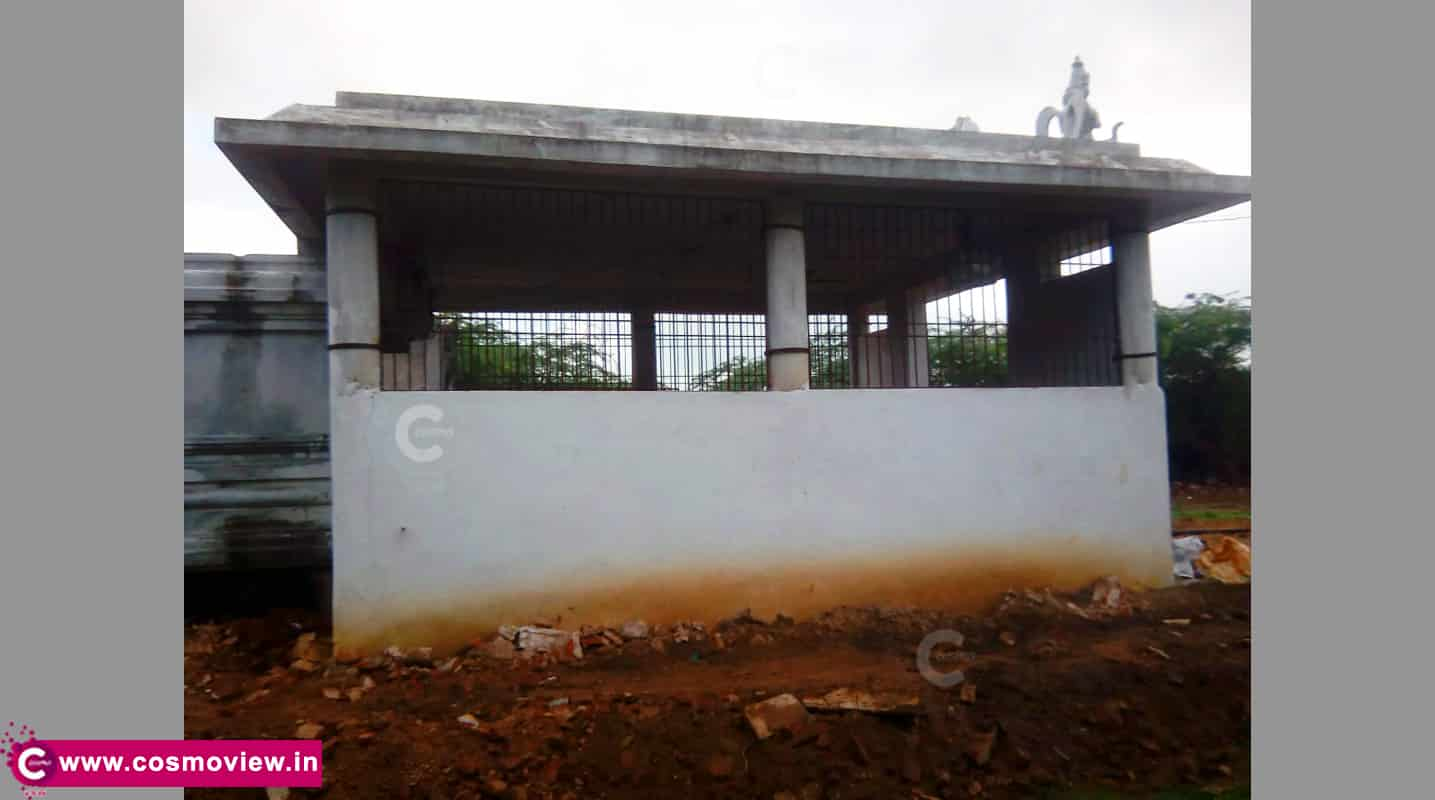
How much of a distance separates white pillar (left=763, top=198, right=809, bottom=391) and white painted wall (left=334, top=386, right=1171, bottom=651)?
0.21 metres

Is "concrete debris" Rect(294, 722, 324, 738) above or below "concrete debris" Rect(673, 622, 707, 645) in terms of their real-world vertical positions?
below

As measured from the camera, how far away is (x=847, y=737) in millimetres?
4344

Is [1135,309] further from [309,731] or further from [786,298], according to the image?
[309,731]

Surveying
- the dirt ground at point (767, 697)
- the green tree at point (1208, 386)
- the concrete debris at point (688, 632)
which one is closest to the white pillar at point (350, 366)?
the dirt ground at point (767, 697)

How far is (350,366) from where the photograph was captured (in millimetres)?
5258

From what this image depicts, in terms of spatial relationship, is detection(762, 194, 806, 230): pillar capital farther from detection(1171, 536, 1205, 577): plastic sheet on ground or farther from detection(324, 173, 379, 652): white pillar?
detection(1171, 536, 1205, 577): plastic sheet on ground

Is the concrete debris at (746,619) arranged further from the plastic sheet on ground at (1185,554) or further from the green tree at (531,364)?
the plastic sheet on ground at (1185,554)

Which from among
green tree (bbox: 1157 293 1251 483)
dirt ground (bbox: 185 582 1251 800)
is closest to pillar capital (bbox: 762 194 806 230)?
dirt ground (bbox: 185 582 1251 800)

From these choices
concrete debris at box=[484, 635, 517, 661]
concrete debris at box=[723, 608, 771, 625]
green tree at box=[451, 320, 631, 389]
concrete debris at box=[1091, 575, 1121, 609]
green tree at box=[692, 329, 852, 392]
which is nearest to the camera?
concrete debris at box=[484, 635, 517, 661]

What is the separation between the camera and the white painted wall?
5328 millimetres

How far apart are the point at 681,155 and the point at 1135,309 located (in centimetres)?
380

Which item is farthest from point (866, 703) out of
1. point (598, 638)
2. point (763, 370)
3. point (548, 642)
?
point (763, 370)

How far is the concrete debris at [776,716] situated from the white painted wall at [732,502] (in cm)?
135

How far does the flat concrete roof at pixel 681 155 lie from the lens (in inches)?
201
